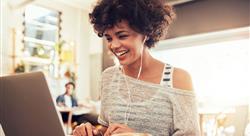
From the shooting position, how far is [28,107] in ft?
3.06

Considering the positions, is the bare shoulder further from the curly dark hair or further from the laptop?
the laptop

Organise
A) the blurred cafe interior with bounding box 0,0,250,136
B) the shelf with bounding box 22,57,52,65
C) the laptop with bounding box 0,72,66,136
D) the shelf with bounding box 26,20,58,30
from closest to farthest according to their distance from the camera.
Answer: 1. the laptop with bounding box 0,72,66,136
2. the blurred cafe interior with bounding box 0,0,250,136
3. the shelf with bounding box 22,57,52,65
4. the shelf with bounding box 26,20,58,30

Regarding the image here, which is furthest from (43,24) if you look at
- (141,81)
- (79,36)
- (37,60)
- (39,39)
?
(141,81)

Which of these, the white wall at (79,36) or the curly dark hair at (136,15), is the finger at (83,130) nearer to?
the curly dark hair at (136,15)

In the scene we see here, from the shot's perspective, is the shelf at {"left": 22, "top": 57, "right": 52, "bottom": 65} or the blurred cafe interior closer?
the blurred cafe interior

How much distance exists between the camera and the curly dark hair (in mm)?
974

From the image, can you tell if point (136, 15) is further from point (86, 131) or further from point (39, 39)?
point (39, 39)

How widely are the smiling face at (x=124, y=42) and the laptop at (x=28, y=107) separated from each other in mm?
235

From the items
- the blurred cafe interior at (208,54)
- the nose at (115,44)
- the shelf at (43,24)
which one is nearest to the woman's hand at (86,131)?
the blurred cafe interior at (208,54)

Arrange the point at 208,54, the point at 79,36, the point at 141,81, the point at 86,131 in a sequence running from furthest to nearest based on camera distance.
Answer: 1. the point at 79,36
2. the point at 208,54
3. the point at 141,81
4. the point at 86,131

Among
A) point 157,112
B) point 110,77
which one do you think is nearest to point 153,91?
point 157,112

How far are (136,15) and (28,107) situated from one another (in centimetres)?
42

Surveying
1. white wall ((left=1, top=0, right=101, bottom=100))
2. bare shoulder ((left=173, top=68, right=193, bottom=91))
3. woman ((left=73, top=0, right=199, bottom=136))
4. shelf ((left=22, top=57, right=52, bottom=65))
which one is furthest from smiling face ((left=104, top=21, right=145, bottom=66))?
white wall ((left=1, top=0, right=101, bottom=100))

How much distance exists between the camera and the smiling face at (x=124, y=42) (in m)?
0.96
